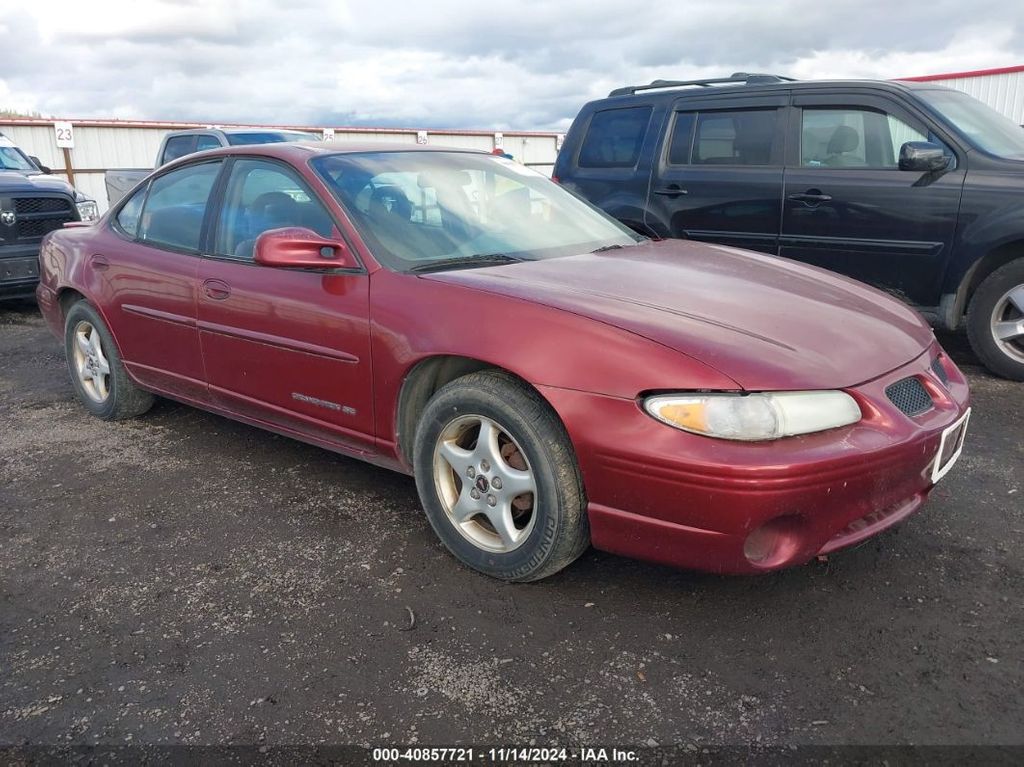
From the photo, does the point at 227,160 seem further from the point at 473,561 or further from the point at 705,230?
the point at 705,230

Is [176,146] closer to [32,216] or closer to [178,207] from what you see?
[32,216]

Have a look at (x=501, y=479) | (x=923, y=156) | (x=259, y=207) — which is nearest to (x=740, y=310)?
(x=501, y=479)

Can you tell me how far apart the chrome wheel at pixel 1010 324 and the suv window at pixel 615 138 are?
273 cm

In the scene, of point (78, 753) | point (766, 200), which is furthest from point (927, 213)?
point (78, 753)

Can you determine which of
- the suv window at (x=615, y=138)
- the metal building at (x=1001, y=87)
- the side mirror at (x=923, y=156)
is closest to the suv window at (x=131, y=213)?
the suv window at (x=615, y=138)

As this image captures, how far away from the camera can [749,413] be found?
2299mm

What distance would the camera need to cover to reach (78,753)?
208cm

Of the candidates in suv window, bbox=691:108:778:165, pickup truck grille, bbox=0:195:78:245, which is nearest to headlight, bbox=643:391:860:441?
suv window, bbox=691:108:778:165

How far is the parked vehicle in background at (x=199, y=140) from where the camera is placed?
10734 mm

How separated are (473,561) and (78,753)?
1265mm

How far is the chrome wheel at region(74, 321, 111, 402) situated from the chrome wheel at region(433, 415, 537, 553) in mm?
2592

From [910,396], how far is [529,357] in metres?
1.22

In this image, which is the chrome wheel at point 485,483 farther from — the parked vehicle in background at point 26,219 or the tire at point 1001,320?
the parked vehicle in background at point 26,219

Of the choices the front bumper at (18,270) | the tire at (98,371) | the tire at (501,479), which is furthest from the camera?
the front bumper at (18,270)
